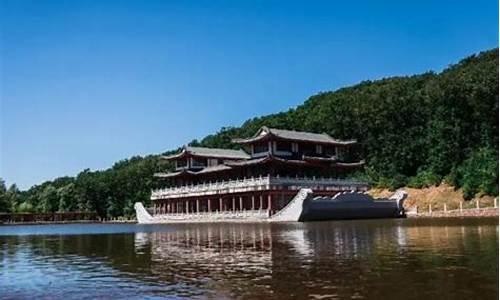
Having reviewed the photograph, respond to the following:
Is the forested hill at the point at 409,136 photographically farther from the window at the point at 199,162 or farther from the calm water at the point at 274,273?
the calm water at the point at 274,273

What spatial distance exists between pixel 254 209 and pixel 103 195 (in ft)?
162

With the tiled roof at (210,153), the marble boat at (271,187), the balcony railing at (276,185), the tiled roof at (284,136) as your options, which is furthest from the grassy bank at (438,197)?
the tiled roof at (210,153)

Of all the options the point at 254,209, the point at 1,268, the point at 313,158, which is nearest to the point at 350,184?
the point at 313,158

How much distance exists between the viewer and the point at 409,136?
73.7m

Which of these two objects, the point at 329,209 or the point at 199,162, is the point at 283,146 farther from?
the point at 199,162

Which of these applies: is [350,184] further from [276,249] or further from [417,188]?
[276,249]

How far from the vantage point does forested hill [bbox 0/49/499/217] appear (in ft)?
207

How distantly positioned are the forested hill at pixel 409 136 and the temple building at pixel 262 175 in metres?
8.78

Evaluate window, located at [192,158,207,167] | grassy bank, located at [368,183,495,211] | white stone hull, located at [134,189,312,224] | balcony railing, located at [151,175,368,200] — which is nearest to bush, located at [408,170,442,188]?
grassy bank, located at [368,183,495,211]

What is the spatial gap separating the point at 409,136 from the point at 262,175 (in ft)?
78.3

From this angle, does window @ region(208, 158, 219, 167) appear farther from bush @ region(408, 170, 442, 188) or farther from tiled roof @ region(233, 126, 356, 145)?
bush @ region(408, 170, 442, 188)

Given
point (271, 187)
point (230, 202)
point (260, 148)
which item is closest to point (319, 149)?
point (260, 148)

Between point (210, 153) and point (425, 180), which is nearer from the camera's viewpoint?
point (425, 180)

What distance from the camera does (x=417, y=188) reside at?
6581 cm
